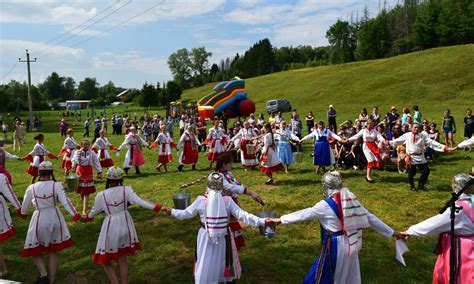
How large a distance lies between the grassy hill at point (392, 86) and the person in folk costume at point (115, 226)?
1182 inches

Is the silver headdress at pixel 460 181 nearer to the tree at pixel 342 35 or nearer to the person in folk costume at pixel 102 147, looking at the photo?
the person in folk costume at pixel 102 147


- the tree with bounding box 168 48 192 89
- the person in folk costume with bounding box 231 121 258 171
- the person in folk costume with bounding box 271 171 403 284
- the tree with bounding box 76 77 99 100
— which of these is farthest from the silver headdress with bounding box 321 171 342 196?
the tree with bounding box 76 77 99 100

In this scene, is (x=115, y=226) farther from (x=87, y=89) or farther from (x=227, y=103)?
(x=87, y=89)

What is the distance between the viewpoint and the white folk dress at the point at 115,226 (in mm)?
6125

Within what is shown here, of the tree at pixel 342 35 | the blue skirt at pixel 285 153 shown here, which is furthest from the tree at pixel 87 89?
the blue skirt at pixel 285 153

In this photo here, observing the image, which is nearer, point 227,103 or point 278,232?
point 278,232

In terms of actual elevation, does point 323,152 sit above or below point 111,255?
above

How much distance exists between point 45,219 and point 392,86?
159ft

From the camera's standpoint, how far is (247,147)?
15.1 metres

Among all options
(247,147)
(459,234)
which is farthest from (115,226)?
(247,147)

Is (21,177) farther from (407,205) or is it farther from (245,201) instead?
(407,205)

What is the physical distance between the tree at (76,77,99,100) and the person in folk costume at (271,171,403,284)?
165m

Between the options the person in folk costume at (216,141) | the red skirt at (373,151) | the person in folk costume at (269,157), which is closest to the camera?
the red skirt at (373,151)

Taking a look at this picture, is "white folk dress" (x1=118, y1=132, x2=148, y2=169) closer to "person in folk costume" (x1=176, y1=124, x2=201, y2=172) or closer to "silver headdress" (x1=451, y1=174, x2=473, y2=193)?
"person in folk costume" (x1=176, y1=124, x2=201, y2=172)
